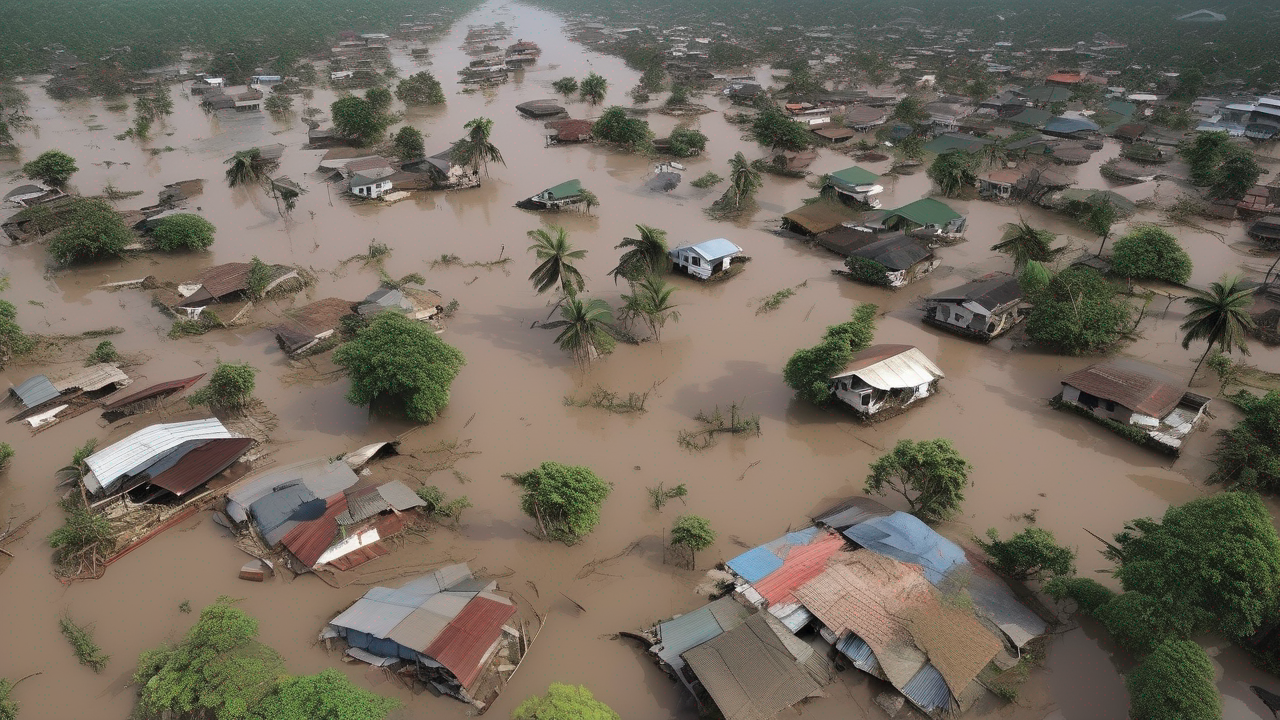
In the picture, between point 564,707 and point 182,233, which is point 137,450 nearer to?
point 564,707

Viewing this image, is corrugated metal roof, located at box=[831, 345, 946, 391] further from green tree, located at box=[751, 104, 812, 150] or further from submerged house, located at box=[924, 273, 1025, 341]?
green tree, located at box=[751, 104, 812, 150]

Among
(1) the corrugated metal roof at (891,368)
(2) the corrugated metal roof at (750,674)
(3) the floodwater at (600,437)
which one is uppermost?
(1) the corrugated metal roof at (891,368)

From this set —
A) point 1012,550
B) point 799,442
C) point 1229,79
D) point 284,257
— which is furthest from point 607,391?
A: point 1229,79

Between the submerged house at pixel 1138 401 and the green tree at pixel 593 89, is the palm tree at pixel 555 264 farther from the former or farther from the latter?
the green tree at pixel 593 89

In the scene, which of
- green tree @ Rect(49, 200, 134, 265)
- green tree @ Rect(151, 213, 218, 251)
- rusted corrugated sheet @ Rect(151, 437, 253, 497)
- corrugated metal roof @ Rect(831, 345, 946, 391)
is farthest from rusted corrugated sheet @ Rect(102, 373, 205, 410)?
corrugated metal roof @ Rect(831, 345, 946, 391)

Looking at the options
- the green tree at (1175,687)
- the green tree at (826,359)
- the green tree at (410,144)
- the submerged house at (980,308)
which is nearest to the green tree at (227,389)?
the green tree at (826,359)

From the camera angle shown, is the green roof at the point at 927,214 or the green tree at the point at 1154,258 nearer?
the green tree at the point at 1154,258
